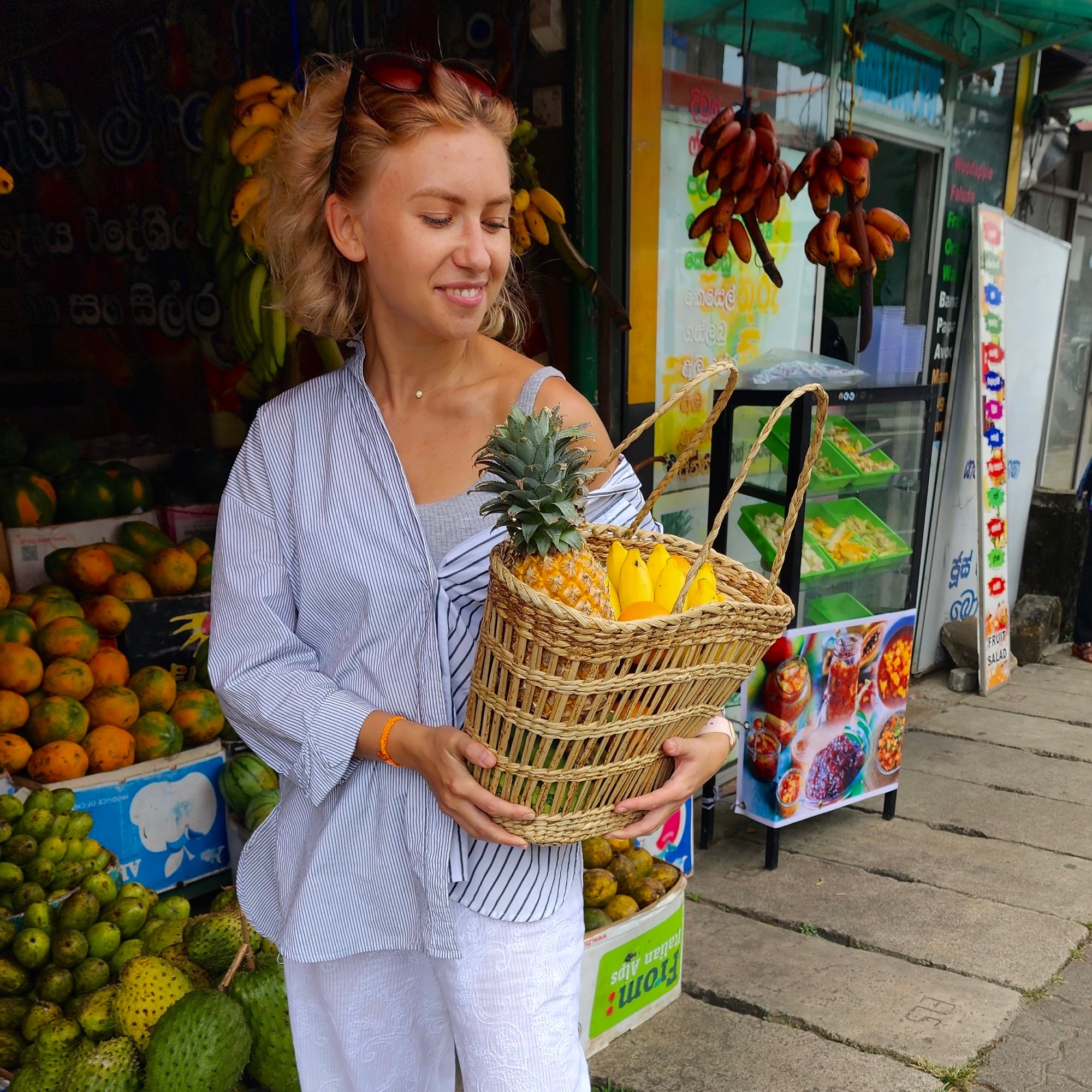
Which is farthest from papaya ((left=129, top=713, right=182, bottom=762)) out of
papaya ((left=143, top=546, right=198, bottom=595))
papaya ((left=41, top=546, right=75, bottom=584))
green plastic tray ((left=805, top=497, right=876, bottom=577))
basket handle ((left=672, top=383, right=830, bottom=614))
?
green plastic tray ((left=805, top=497, right=876, bottom=577))

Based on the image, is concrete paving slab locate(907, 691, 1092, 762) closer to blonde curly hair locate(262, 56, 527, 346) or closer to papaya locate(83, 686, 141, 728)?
papaya locate(83, 686, 141, 728)

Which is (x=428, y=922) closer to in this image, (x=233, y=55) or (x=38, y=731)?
(x=38, y=731)

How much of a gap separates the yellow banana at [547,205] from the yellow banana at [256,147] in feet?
3.14

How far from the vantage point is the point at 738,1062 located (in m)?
2.89

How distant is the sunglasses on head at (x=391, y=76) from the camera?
4.86 ft

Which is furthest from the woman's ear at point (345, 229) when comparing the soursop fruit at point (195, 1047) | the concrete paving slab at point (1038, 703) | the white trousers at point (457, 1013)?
the concrete paving slab at point (1038, 703)

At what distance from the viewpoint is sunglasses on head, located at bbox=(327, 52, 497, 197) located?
58.3 inches

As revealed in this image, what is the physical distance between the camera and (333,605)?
5.29ft

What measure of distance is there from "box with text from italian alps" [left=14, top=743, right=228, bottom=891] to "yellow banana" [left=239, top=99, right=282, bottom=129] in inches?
87.2

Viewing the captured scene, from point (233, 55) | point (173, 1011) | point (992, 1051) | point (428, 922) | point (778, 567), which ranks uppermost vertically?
point (233, 55)

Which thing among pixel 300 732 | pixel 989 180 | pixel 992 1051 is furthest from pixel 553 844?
pixel 989 180

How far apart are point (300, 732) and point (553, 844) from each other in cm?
42

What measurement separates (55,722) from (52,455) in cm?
136

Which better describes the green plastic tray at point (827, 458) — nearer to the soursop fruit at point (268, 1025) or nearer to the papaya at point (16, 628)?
the soursop fruit at point (268, 1025)
